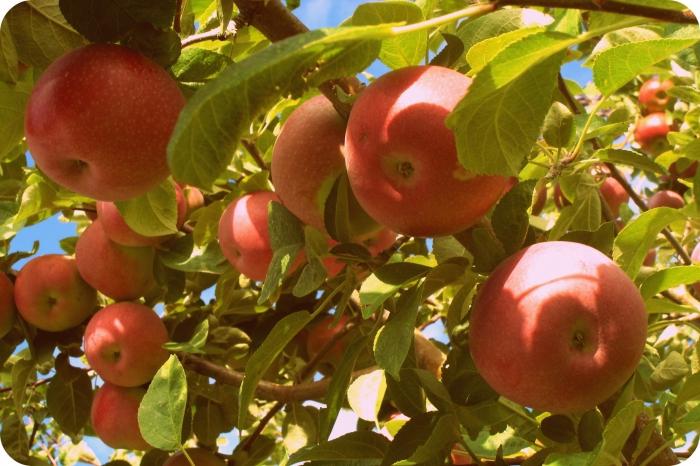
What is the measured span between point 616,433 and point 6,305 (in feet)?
5.33

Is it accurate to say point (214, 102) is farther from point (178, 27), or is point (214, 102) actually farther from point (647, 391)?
point (647, 391)

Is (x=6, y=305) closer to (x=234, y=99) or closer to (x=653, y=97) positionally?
(x=234, y=99)

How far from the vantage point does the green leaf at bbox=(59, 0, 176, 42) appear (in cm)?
96

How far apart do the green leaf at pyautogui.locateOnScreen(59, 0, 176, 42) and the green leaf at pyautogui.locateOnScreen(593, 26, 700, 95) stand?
566mm

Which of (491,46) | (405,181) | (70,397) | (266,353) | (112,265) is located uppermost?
(491,46)

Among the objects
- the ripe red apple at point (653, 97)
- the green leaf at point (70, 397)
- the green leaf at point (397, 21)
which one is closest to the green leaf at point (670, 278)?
the green leaf at point (397, 21)

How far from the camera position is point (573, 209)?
136 cm

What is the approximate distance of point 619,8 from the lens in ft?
2.54

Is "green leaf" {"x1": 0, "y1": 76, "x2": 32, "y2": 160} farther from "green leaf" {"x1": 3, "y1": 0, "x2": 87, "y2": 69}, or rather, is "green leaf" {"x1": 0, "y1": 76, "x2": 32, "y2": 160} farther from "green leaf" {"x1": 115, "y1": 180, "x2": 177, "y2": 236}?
"green leaf" {"x1": 115, "y1": 180, "x2": 177, "y2": 236}

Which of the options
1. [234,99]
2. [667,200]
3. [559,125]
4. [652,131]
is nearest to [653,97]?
[652,131]

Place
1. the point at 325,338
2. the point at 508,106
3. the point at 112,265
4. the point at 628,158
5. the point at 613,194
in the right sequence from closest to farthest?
the point at 508,106 < the point at 628,158 < the point at 112,265 < the point at 325,338 < the point at 613,194

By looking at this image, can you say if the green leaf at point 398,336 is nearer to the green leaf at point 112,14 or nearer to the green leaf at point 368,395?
the green leaf at point 368,395

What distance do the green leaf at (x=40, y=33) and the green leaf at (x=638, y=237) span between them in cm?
83

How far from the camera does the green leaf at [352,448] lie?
112 centimetres
